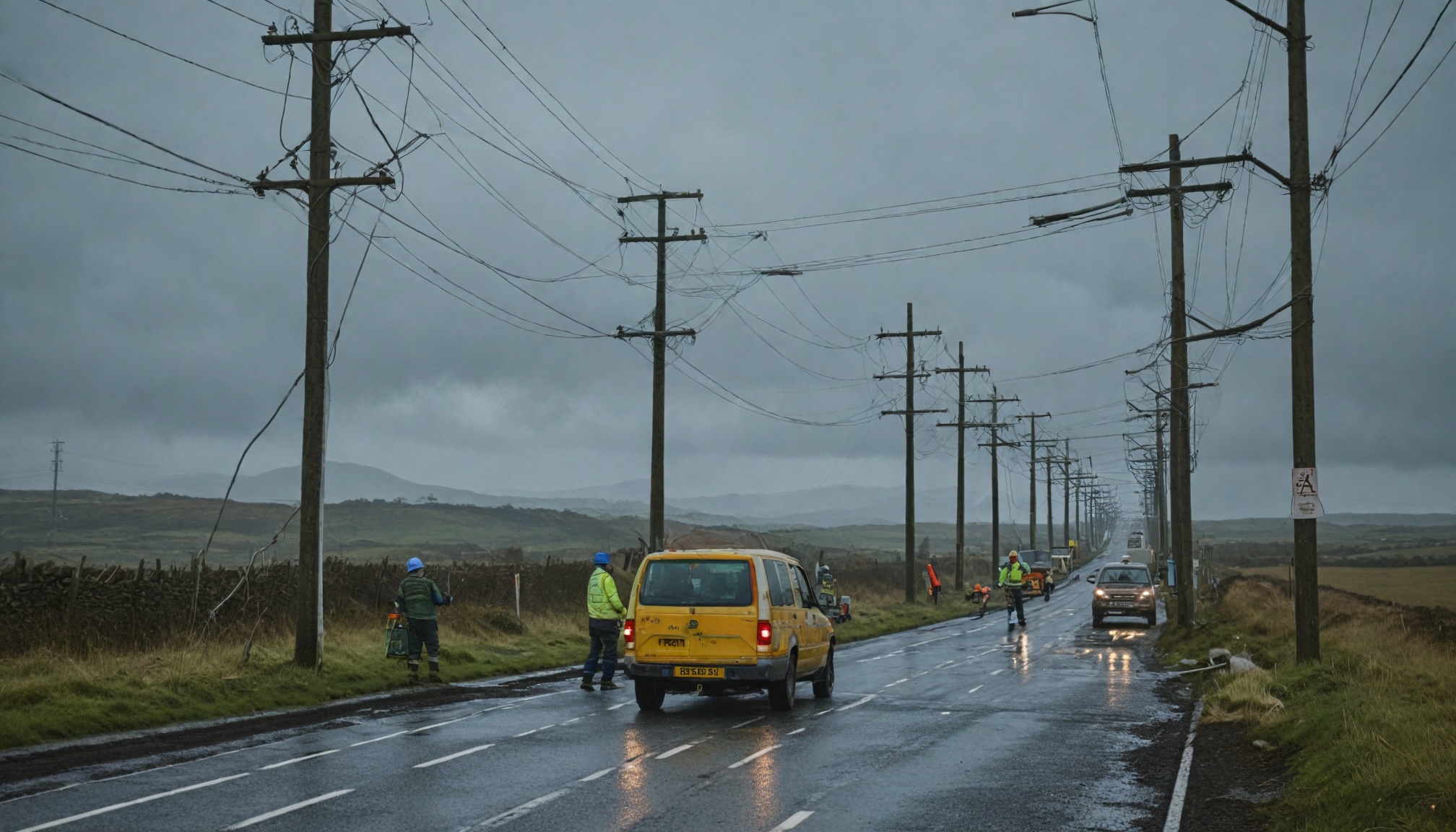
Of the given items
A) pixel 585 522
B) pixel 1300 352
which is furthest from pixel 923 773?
pixel 585 522

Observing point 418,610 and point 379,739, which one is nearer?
point 379,739

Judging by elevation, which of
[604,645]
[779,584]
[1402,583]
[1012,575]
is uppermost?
[779,584]

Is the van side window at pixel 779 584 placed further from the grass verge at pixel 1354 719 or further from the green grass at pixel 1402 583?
the green grass at pixel 1402 583

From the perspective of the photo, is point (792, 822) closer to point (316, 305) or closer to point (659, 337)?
point (316, 305)

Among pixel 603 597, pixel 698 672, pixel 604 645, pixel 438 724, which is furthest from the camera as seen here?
pixel 604 645

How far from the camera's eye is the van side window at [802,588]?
60.7 feet

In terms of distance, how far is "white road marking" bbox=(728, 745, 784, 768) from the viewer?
12328 mm

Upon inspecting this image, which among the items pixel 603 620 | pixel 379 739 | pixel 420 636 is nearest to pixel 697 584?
pixel 603 620

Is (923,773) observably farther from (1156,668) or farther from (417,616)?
(1156,668)

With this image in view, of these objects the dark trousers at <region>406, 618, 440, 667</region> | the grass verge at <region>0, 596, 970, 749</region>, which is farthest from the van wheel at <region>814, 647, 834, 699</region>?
the grass verge at <region>0, 596, 970, 749</region>

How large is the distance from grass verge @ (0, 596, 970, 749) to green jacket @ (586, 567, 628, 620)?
3.14 metres

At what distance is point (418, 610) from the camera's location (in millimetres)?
19188

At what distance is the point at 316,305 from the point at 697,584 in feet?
24.9

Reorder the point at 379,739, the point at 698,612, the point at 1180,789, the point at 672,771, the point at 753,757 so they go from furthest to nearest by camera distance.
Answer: the point at 698,612 < the point at 379,739 < the point at 753,757 < the point at 672,771 < the point at 1180,789
